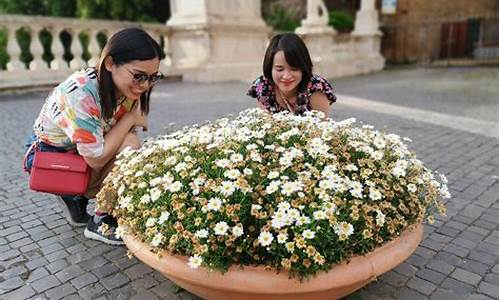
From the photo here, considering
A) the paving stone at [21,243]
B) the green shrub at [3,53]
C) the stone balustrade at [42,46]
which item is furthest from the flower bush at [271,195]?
the green shrub at [3,53]

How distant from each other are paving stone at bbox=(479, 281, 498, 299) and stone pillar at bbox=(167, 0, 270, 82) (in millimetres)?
8857

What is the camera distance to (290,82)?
2.81m

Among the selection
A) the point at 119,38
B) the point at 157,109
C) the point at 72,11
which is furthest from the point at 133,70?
the point at 72,11

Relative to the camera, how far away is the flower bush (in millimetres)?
1654

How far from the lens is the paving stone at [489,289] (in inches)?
88.7

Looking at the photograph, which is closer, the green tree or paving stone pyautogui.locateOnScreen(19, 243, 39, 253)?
paving stone pyautogui.locateOnScreen(19, 243, 39, 253)

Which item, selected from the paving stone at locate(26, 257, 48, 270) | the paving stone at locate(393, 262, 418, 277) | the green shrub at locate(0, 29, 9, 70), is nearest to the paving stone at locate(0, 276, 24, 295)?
the paving stone at locate(26, 257, 48, 270)

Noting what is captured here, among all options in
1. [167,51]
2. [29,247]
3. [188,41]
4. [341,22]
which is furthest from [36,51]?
[341,22]

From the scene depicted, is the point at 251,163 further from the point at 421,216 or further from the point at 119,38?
the point at 119,38

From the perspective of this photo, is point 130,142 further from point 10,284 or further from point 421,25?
point 421,25

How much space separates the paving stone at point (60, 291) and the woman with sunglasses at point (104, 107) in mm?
383

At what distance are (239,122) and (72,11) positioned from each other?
1648cm

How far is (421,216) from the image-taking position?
2000 mm

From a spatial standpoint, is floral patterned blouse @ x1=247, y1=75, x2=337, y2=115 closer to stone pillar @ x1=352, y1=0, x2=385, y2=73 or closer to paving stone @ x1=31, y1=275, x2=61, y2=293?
paving stone @ x1=31, y1=275, x2=61, y2=293
